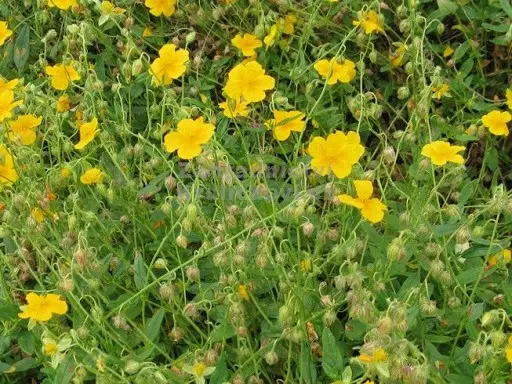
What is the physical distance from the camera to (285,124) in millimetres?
2111

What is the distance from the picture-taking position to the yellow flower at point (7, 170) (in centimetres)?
197

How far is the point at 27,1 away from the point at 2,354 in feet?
4.26

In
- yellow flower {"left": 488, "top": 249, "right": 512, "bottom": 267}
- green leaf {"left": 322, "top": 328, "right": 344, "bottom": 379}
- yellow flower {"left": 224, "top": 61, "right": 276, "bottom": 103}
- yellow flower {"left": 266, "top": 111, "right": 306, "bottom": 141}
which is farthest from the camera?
yellow flower {"left": 266, "top": 111, "right": 306, "bottom": 141}

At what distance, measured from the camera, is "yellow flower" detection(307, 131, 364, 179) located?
1.78 metres

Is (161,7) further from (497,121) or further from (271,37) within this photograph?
(497,121)

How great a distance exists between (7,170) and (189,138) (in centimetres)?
48

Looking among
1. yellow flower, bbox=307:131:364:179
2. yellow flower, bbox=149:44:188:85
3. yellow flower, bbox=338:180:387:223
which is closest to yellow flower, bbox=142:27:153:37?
yellow flower, bbox=149:44:188:85

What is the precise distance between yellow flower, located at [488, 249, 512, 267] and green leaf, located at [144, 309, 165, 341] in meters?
0.71

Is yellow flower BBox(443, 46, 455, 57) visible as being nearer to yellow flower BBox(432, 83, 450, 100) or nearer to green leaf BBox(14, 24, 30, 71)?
yellow flower BBox(432, 83, 450, 100)

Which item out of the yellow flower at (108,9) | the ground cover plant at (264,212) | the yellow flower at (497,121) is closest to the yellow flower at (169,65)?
the ground cover plant at (264,212)

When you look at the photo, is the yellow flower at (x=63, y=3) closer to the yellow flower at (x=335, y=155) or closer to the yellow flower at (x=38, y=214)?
the yellow flower at (x=38, y=214)

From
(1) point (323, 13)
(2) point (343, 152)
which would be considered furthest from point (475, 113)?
(2) point (343, 152)

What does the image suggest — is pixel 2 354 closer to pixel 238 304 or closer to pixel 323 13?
pixel 238 304

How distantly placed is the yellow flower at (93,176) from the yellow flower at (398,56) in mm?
908
